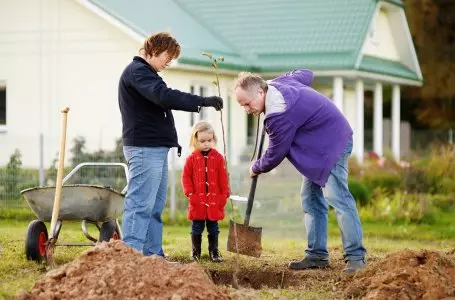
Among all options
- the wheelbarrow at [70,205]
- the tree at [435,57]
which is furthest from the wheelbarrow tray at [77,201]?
the tree at [435,57]

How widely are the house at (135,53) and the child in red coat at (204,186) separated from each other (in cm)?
896

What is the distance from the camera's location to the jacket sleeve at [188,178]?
8.93 meters

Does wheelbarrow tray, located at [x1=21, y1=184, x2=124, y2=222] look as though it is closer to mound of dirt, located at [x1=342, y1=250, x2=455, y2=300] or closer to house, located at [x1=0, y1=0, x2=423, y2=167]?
mound of dirt, located at [x1=342, y1=250, x2=455, y2=300]

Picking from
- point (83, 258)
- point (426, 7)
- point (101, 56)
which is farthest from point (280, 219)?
point (426, 7)

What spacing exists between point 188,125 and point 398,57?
8.87 metres

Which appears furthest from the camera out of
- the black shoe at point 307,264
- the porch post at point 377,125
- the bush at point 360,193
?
the porch post at point 377,125

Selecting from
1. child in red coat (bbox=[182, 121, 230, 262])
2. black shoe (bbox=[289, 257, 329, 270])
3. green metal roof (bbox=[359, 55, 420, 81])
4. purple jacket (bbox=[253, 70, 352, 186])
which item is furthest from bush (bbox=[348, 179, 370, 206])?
purple jacket (bbox=[253, 70, 352, 186])

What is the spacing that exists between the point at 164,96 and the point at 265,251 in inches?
108

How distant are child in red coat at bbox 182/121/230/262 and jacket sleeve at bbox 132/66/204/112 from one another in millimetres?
1384

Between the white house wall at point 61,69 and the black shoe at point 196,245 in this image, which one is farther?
the white house wall at point 61,69

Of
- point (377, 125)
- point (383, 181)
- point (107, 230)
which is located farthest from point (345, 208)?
point (377, 125)

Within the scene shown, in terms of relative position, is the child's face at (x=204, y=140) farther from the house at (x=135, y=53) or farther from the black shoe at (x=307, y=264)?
the house at (x=135, y=53)

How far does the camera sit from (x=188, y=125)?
20.1m

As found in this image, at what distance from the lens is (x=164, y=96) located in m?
7.37
